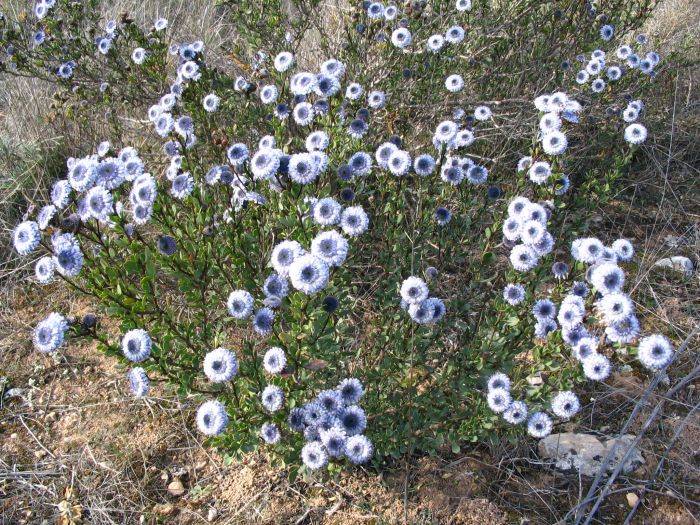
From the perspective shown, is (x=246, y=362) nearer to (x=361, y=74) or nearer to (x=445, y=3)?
(x=361, y=74)

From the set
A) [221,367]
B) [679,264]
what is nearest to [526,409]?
[221,367]

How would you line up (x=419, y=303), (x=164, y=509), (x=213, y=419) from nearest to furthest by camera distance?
(x=213, y=419), (x=419, y=303), (x=164, y=509)

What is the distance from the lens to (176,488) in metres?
3.09

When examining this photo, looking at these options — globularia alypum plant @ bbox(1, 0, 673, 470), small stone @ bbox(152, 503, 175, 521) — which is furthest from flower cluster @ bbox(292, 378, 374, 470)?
small stone @ bbox(152, 503, 175, 521)

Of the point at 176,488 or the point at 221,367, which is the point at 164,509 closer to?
the point at 176,488

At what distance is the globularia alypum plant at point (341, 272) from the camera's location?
95.7 inches

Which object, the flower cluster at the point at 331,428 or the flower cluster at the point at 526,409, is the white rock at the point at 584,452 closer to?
the flower cluster at the point at 526,409

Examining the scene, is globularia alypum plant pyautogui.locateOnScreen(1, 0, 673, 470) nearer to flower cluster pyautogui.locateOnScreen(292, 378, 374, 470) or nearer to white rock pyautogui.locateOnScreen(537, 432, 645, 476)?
flower cluster pyautogui.locateOnScreen(292, 378, 374, 470)

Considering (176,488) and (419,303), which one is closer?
(419,303)

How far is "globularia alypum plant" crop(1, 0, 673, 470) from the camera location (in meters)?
2.43

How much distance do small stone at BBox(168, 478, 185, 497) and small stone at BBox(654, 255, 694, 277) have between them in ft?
12.3

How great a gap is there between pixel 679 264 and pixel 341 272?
9.33 ft

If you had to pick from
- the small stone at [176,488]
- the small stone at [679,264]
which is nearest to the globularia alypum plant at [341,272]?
the small stone at [176,488]

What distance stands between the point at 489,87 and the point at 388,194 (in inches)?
87.2
